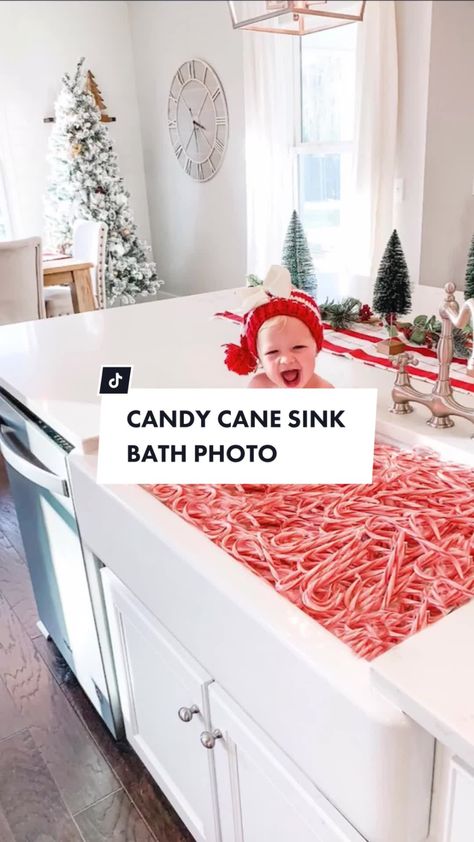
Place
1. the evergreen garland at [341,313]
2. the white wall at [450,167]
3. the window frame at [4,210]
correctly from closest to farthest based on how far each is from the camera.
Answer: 1. the white wall at [450,167]
2. the evergreen garland at [341,313]
3. the window frame at [4,210]

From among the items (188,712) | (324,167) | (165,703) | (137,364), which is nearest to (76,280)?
(324,167)

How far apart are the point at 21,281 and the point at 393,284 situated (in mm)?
2400

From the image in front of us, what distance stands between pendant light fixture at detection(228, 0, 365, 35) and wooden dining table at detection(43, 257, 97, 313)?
3.36 m

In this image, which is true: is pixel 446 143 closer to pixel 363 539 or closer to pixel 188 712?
pixel 363 539

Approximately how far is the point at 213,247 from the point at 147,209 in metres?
0.85

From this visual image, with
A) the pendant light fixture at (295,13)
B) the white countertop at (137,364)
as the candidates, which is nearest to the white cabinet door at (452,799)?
the white countertop at (137,364)

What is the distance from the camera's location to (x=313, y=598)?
26.4 inches

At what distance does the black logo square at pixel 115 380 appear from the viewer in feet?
3.72

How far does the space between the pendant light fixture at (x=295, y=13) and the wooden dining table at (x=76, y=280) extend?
132 inches

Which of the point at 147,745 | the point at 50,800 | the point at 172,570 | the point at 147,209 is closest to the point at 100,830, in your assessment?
the point at 50,800

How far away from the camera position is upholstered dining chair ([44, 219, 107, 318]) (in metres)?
3.73

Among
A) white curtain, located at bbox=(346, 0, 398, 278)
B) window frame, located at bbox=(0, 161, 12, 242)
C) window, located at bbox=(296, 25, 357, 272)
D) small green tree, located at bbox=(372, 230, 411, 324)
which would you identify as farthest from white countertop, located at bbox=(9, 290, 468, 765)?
window frame, located at bbox=(0, 161, 12, 242)

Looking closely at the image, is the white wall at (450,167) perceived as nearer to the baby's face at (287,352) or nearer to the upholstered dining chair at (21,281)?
the baby's face at (287,352)

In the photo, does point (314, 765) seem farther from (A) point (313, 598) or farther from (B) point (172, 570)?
(B) point (172, 570)
